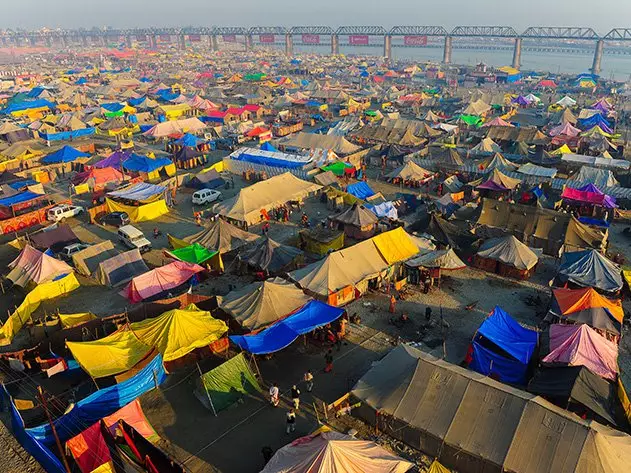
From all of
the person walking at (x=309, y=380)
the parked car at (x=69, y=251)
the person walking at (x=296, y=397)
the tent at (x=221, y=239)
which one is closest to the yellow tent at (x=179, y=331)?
the person walking at (x=309, y=380)

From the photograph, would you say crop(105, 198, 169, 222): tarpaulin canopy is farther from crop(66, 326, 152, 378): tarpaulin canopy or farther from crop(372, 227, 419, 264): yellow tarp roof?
crop(372, 227, 419, 264): yellow tarp roof

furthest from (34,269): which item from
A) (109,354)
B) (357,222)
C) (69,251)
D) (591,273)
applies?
(591,273)

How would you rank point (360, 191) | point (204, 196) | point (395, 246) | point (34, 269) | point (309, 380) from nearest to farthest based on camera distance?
1. point (309, 380)
2. point (34, 269)
3. point (395, 246)
4. point (360, 191)
5. point (204, 196)

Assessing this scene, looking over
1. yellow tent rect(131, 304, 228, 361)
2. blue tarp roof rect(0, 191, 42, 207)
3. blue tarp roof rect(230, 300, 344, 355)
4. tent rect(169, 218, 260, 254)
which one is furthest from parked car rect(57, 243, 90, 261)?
blue tarp roof rect(230, 300, 344, 355)

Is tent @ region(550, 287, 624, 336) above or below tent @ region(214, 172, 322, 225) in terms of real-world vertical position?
below

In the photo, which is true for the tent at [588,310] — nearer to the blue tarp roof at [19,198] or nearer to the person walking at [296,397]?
the person walking at [296,397]

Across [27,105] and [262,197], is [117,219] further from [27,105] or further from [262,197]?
[27,105]
